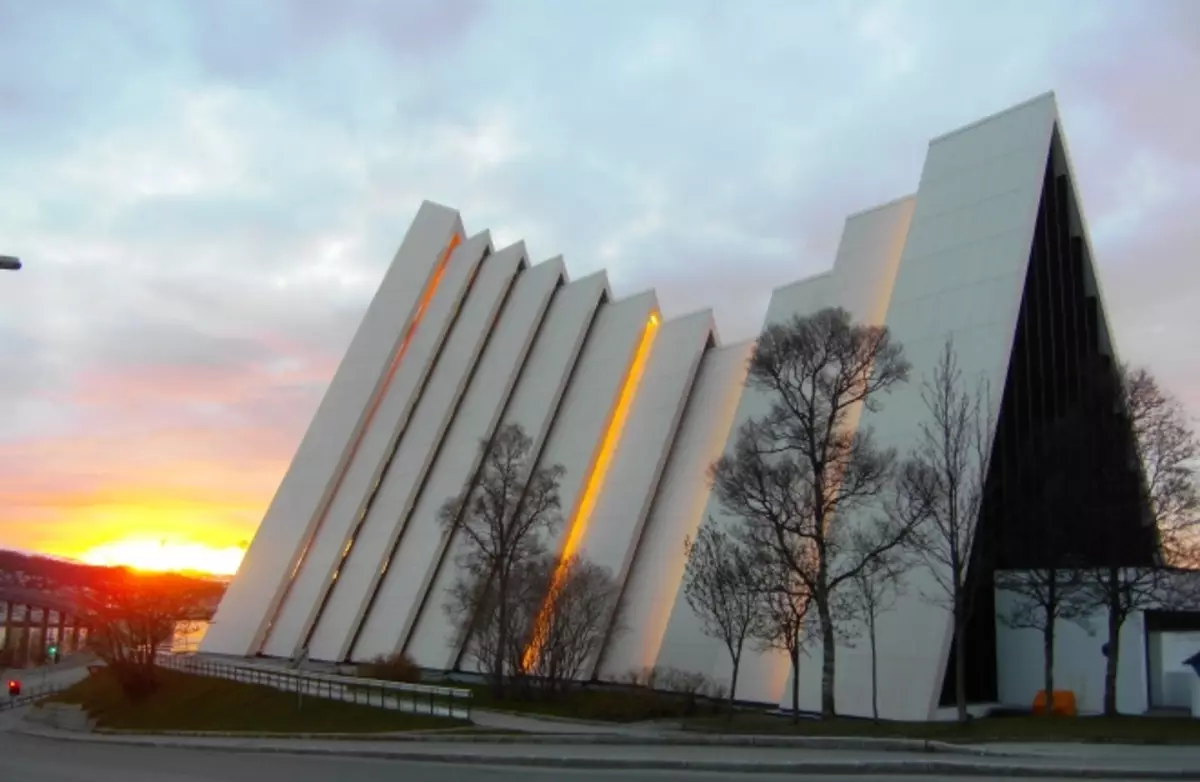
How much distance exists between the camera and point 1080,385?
30734 mm

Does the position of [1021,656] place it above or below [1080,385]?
below

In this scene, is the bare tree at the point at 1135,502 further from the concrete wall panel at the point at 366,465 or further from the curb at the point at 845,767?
the concrete wall panel at the point at 366,465

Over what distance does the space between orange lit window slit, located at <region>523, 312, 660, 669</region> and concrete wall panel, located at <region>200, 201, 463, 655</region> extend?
1273cm

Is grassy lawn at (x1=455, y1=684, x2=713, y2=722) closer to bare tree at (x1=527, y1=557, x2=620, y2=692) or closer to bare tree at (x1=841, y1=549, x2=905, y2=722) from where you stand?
bare tree at (x1=527, y1=557, x2=620, y2=692)

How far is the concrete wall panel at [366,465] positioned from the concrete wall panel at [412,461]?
0.48 m

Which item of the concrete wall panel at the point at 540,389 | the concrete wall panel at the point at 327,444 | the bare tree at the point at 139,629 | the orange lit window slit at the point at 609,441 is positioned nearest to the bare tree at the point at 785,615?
the orange lit window slit at the point at 609,441

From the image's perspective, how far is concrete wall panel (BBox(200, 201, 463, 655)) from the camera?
45.8m

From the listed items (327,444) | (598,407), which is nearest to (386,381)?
(327,444)

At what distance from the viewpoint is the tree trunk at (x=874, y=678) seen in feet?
76.5

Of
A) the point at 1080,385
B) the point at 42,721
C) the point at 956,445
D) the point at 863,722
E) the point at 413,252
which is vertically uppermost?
the point at 413,252

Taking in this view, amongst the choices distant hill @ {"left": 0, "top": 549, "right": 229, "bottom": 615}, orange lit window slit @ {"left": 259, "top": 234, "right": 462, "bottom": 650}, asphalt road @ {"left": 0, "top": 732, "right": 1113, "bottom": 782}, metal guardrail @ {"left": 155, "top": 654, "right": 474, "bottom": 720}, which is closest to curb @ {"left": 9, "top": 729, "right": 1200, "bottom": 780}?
asphalt road @ {"left": 0, "top": 732, "right": 1113, "bottom": 782}

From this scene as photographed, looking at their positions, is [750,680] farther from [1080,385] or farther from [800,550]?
[1080,385]

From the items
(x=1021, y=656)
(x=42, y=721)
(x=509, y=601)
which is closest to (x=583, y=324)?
(x=509, y=601)

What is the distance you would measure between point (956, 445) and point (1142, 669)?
719 cm
